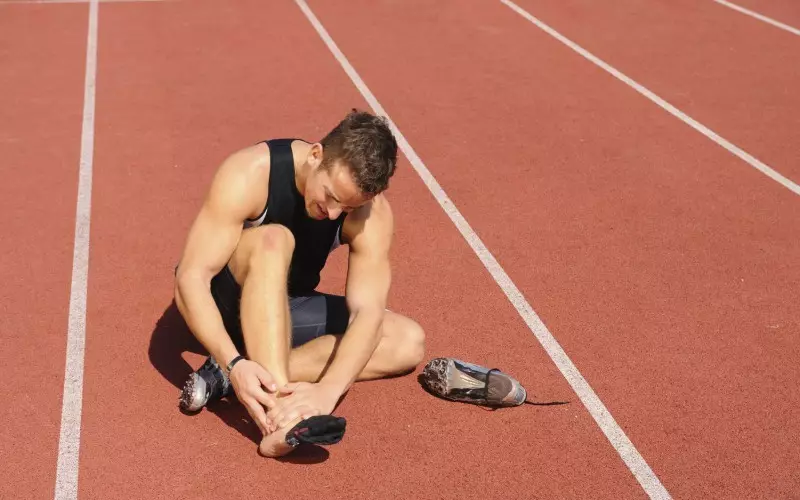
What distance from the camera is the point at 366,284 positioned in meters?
4.22

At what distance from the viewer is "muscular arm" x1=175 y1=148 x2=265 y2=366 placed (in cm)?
397

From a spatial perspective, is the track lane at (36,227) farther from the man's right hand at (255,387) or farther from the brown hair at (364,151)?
the brown hair at (364,151)

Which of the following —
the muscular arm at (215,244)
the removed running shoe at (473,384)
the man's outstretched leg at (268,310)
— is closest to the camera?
the man's outstretched leg at (268,310)

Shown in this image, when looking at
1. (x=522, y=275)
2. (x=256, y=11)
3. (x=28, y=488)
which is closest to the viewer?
(x=28, y=488)

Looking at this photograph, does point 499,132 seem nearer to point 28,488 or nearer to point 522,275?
point 522,275

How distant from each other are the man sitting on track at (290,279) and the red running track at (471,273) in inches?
11.4

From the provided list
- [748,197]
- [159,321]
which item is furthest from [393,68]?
[159,321]

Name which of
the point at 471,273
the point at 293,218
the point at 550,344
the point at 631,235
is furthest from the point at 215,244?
the point at 631,235

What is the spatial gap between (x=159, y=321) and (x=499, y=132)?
3.70 m

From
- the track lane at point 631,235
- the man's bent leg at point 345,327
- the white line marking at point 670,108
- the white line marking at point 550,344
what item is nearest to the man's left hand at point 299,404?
the man's bent leg at point 345,327

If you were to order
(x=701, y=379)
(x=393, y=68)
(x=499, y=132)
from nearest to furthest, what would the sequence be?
(x=701, y=379), (x=499, y=132), (x=393, y=68)

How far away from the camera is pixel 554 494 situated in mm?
3965

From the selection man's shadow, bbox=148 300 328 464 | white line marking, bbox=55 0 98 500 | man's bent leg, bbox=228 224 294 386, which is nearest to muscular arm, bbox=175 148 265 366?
man's bent leg, bbox=228 224 294 386

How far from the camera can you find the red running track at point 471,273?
4102mm
